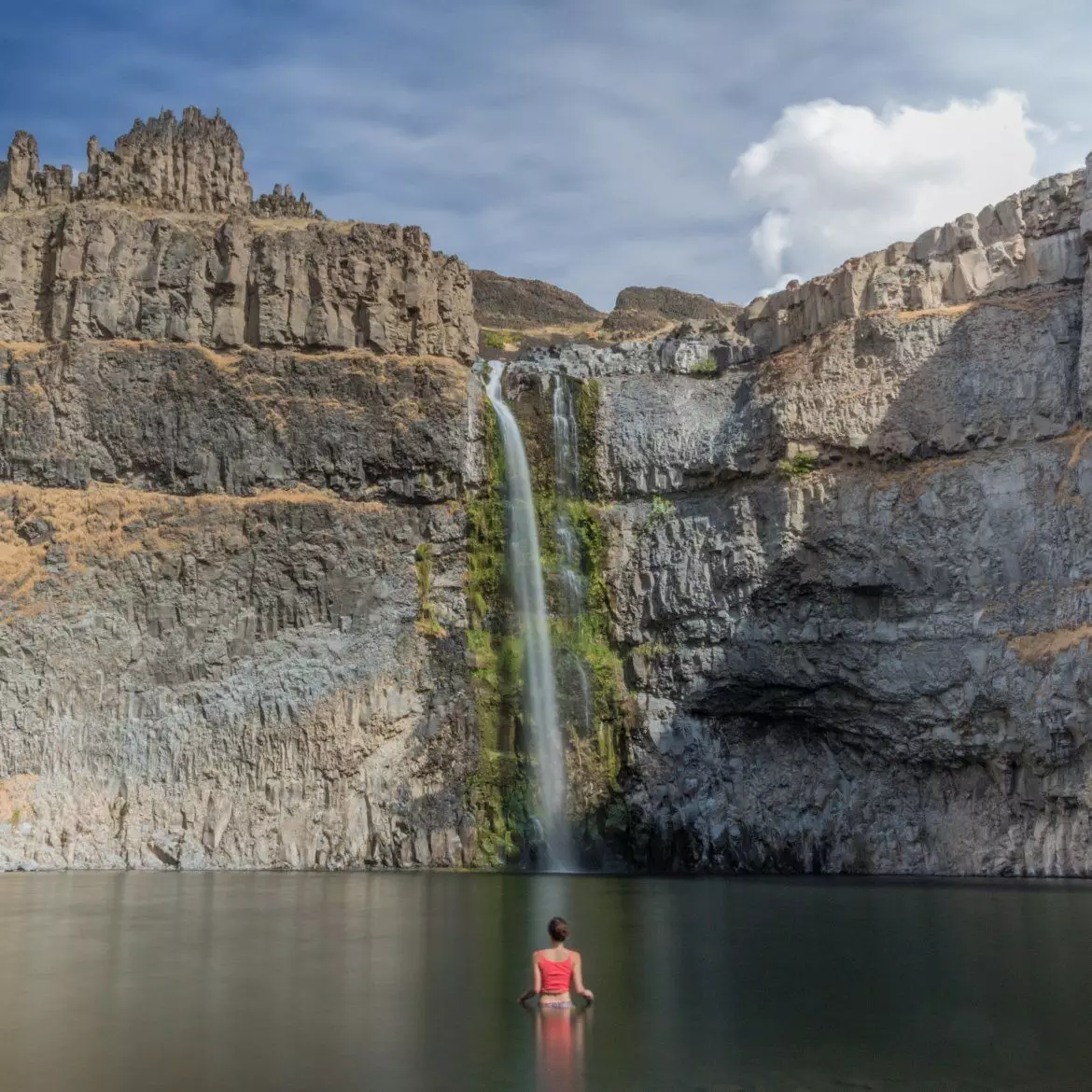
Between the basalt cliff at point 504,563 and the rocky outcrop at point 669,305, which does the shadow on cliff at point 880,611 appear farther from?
the rocky outcrop at point 669,305

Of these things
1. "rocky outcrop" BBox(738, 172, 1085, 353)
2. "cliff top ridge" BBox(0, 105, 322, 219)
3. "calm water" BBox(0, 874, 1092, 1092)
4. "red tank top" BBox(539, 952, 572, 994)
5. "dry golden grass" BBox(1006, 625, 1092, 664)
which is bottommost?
"calm water" BBox(0, 874, 1092, 1092)

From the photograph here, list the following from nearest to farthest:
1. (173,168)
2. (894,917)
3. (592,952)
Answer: (592,952), (894,917), (173,168)

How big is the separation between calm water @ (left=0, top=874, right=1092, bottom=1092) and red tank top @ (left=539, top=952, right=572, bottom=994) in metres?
0.40

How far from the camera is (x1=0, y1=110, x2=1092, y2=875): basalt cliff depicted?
4356 cm

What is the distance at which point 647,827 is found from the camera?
153 feet

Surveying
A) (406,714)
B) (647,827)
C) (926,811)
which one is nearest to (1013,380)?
(926,811)

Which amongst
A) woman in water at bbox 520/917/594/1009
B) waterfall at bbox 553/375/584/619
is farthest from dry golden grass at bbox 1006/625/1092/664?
woman in water at bbox 520/917/594/1009

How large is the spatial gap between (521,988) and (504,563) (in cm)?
3411

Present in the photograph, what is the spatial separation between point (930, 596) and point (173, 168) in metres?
38.6

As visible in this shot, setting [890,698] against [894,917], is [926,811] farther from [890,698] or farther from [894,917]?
[894,917]

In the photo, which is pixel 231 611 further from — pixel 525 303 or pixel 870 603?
pixel 525 303

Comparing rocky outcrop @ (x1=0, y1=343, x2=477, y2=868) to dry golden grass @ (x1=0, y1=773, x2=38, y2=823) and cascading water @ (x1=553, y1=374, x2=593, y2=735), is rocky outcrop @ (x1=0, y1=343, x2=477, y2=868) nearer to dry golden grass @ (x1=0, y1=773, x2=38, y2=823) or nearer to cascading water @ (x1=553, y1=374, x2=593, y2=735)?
dry golden grass @ (x1=0, y1=773, x2=38, y2=823)

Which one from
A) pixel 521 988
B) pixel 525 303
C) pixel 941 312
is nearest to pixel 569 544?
pixel 941 312

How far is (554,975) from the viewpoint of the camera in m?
14.6
